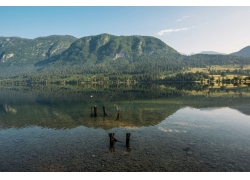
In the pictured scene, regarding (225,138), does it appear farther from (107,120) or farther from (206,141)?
(107,120)

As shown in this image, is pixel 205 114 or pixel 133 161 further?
pixel 205 114

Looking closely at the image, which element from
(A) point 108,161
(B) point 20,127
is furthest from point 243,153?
(B) point 20,127

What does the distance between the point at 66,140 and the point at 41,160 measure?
928cm

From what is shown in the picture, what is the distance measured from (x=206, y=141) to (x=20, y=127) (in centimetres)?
4459

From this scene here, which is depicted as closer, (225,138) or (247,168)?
(247,168)

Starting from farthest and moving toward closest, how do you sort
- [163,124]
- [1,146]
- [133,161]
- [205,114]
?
[205,114]
[163,124]
[1,146]
[133,161]

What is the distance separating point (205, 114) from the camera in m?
60.5

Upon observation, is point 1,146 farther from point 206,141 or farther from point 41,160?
point 206,141

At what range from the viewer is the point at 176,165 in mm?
25969

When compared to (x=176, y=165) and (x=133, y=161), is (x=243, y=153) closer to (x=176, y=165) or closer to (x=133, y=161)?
(x=176, y=165)

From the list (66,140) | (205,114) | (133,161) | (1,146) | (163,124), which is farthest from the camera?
(205,114)

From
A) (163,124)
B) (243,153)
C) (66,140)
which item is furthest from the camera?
(163,124)

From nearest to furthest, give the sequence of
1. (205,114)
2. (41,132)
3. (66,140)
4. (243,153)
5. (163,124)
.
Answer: (243,153) → (66,140) → (41,132) → (163,124) → (205,114)

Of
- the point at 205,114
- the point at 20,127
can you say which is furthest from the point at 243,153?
the point at 20,127
